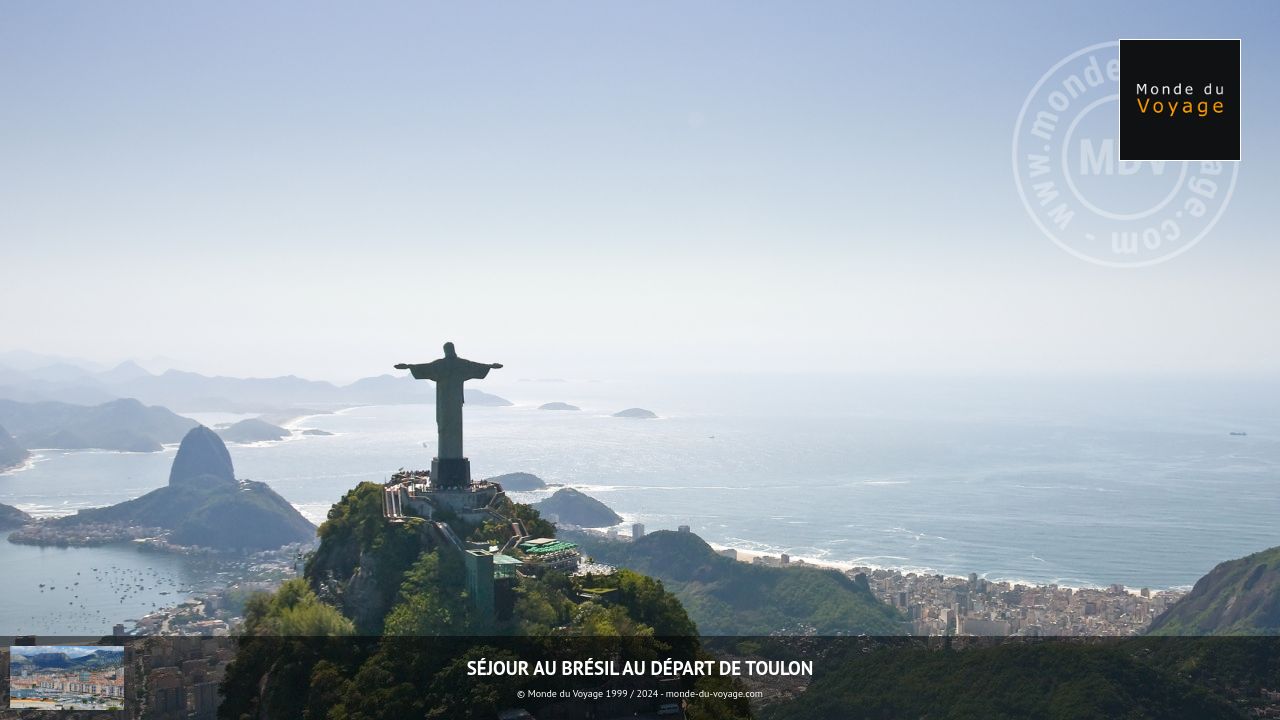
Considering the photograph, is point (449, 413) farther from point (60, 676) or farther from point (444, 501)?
point (60, 676)

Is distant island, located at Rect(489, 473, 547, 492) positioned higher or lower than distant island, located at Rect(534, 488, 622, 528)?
higher

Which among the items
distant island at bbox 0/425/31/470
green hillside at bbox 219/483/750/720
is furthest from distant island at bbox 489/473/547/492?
distant island at bbox 0/425/31/470

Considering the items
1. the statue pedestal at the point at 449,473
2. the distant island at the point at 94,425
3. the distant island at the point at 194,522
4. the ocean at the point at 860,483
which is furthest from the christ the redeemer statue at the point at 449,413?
the distant island at the point at 94,425

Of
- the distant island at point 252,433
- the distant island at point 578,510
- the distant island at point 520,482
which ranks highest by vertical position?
the distant island at point 252,433

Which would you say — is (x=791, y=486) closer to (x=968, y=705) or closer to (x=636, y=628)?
(x=968, y=705)

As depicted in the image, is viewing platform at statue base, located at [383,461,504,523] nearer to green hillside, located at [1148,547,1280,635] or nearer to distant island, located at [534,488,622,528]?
green hillside, located at [1148,547,1280,635]

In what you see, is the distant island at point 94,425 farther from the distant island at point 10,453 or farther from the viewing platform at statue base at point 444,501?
the viewing platform at statue base at point 444,501
